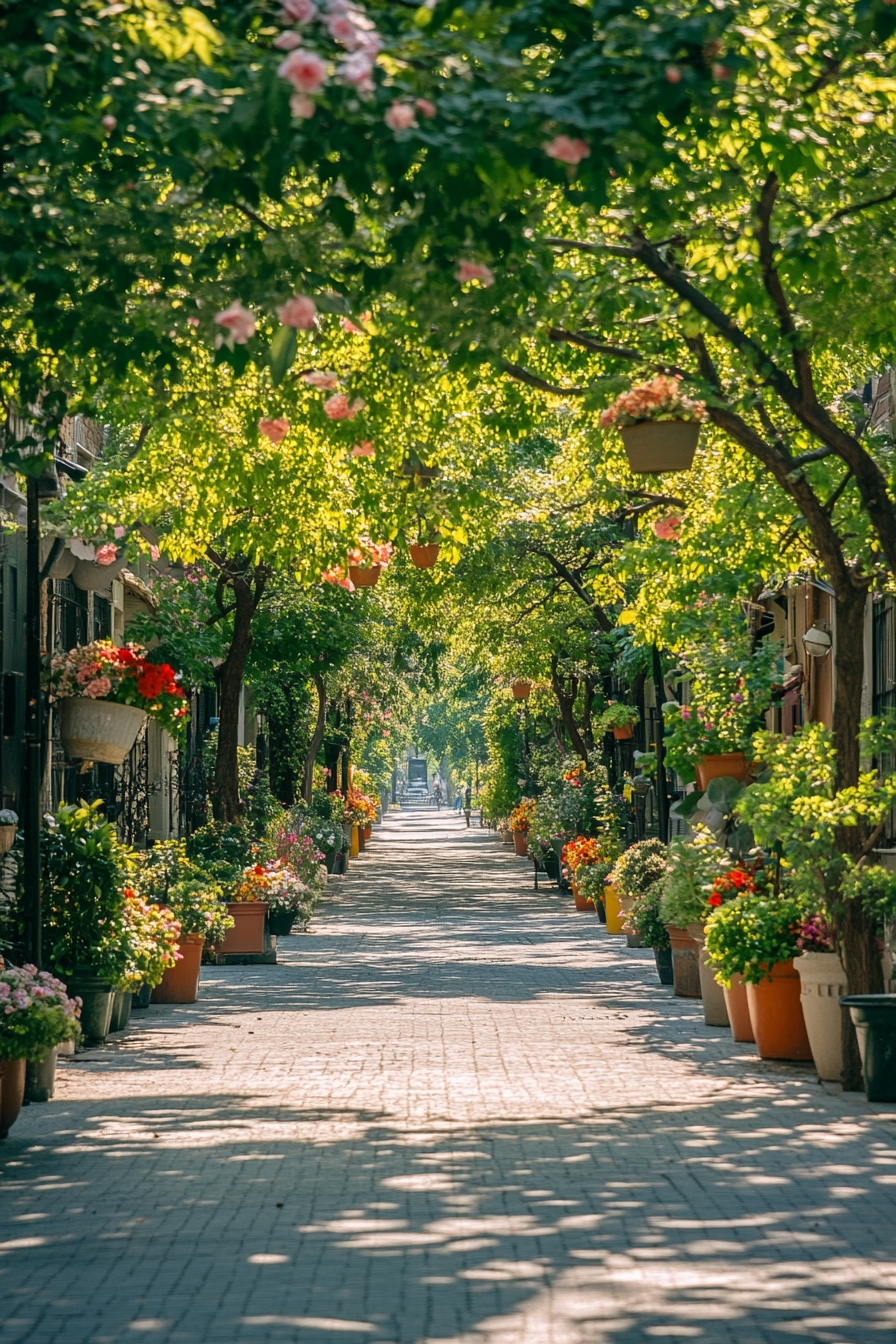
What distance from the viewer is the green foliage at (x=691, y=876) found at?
1417 cm

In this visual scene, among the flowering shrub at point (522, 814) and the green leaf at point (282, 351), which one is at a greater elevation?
the green leaf at point (282, 351)

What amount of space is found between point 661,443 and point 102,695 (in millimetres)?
4960

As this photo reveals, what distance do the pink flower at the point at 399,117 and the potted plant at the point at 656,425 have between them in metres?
5.38

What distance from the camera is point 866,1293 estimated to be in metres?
6.38

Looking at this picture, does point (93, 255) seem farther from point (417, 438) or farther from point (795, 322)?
point (417, 438)

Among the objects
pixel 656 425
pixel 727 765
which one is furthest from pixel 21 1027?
pixel 727 765

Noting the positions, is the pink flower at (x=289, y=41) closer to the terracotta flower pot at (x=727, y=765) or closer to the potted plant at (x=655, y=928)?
the terracotta flower pot at (x=727, y=765)

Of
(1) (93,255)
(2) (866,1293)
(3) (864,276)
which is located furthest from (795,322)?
(2) (866,1293)

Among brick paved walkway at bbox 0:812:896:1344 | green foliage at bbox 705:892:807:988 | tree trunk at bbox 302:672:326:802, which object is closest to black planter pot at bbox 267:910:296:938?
brick paved walkway at bbox 0:812:896:1344

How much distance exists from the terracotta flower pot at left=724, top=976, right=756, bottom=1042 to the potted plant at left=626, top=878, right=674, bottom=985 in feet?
11.7

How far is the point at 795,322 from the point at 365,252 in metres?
4.27

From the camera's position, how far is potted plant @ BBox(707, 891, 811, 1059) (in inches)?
480

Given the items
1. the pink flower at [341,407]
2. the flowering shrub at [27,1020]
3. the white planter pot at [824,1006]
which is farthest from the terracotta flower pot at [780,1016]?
the flowering shrub at [27,1020]

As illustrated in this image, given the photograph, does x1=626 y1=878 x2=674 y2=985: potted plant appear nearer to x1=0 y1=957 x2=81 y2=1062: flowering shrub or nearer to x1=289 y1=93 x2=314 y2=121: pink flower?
x1=0 y1=957 x2=81 y2=1062: flowering shrub
